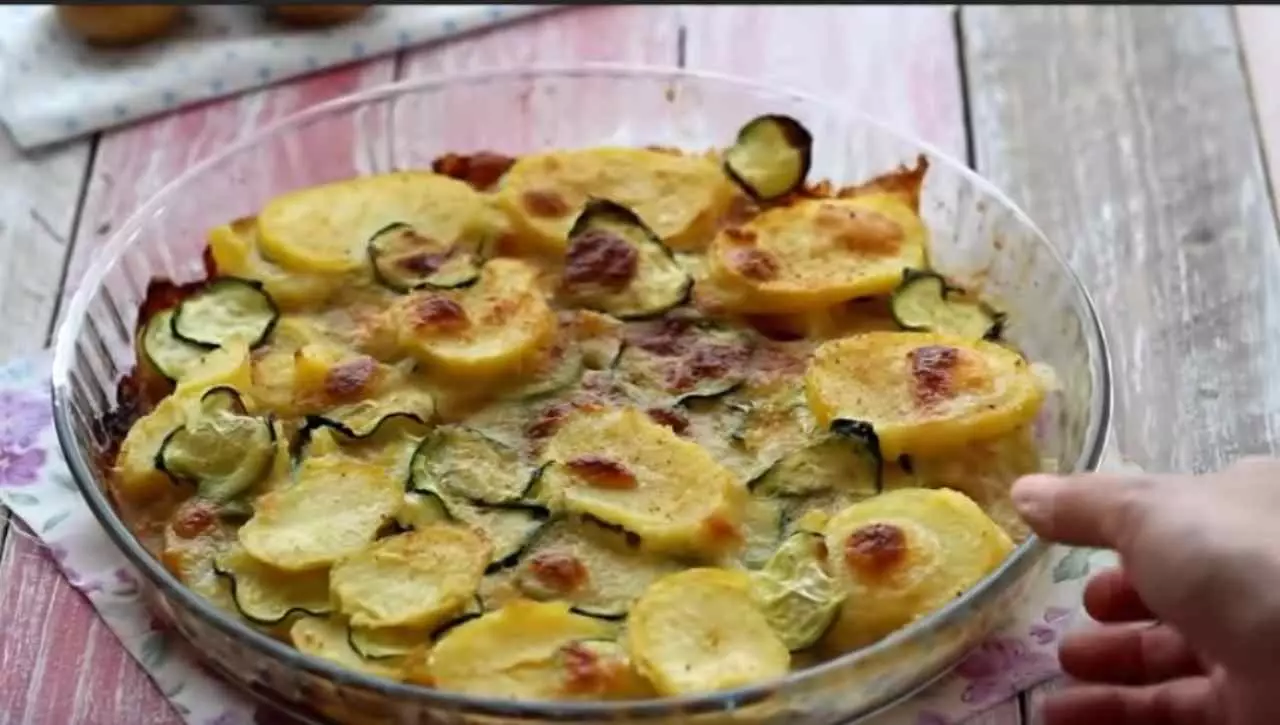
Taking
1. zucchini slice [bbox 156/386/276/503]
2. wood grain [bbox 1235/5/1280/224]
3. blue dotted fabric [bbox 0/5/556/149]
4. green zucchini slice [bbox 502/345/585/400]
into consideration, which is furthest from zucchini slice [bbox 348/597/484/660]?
wood grain [bbox 1235/5/1280/224]

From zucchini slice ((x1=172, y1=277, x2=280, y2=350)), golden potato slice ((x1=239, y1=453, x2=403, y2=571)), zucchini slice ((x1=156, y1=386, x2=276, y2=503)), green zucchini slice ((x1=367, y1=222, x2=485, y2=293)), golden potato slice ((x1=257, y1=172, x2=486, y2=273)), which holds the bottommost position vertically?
golden potato slice ((x1=239, y1=453, x2=403, y2=571))

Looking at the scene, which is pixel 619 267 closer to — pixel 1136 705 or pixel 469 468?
pixel 469 468

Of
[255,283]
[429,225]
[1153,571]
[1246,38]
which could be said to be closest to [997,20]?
[1246,38]

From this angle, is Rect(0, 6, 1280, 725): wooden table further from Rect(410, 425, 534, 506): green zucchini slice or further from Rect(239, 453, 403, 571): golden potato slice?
Rect(410, 425, 534, 506): green zucchini slice

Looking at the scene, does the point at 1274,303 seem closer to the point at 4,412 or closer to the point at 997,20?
the point at 997,20

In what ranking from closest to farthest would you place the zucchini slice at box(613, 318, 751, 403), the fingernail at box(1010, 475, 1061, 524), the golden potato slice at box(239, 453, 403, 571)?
the fingernail at box(1010, 475, 1061, 524)
the golden potato slice at box(239, 453, 403, 571)
the zucchini slice at box(613, 318, 751, 403)

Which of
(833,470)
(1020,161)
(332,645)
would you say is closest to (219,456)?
(332,645)

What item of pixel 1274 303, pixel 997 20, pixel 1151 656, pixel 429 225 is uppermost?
pixel 997 20
